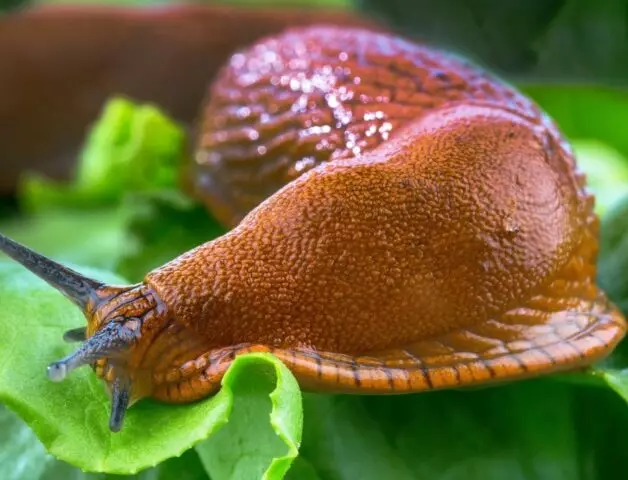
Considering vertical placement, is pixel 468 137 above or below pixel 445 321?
above

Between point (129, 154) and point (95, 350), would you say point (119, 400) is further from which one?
point (129, 154)

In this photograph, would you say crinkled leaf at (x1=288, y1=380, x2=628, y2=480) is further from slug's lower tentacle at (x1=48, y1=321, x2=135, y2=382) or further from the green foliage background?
slug's lower tentacle at (x1=48, y1=321, x2=135, y2=382)

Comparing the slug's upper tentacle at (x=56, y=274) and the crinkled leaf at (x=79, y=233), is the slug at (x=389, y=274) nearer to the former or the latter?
the slug's upper tentacle at (x=56, y=274)

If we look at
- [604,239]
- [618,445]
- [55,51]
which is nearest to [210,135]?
[604,239]

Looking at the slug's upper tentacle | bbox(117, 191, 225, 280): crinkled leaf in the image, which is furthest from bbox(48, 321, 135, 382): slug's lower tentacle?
bbox(117, 191, 225, 280): crinkled leaf

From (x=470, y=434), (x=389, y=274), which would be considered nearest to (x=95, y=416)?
(x=389, y=274)

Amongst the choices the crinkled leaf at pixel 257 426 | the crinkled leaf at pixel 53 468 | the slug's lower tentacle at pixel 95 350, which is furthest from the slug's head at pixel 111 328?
the crinkled leaf at pixel 53 468

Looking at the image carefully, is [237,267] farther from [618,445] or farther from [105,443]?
[618,445]
